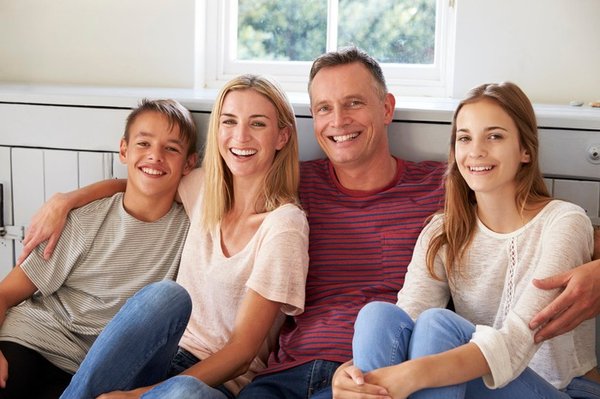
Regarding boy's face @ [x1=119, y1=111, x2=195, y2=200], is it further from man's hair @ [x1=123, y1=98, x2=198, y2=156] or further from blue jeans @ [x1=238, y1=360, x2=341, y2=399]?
blue jeans @ [x1=238, y1=360, x2=341, y2=399]

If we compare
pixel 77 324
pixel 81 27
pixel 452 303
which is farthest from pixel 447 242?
pixel 81 27

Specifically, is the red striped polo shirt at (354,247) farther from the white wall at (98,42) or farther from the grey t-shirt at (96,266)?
the white wall at (98,42)

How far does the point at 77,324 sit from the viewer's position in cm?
179

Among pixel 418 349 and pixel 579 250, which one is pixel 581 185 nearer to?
pixel 579 250

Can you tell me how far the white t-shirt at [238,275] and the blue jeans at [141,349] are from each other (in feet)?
→ 0.47

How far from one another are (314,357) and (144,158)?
576mm

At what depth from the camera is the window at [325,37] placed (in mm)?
2475

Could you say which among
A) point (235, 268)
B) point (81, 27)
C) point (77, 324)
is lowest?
point (77, 324)

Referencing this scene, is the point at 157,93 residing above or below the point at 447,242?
above

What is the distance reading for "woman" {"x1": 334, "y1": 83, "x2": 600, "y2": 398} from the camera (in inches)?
53.1

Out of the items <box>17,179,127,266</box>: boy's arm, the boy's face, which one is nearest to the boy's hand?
<box>17,179,127,266</box>: boy's arm

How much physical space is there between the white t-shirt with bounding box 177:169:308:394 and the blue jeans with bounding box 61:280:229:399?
0.14 m

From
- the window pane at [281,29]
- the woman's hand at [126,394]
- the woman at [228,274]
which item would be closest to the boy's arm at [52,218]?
the woman at [228,274]

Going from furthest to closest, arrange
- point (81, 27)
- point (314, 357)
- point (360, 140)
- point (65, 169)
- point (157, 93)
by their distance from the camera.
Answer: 1. point (81, 27)
2. point (157, 93)
3. point (65, 169)
4. point (360, 140)
5. point (314, 357)
